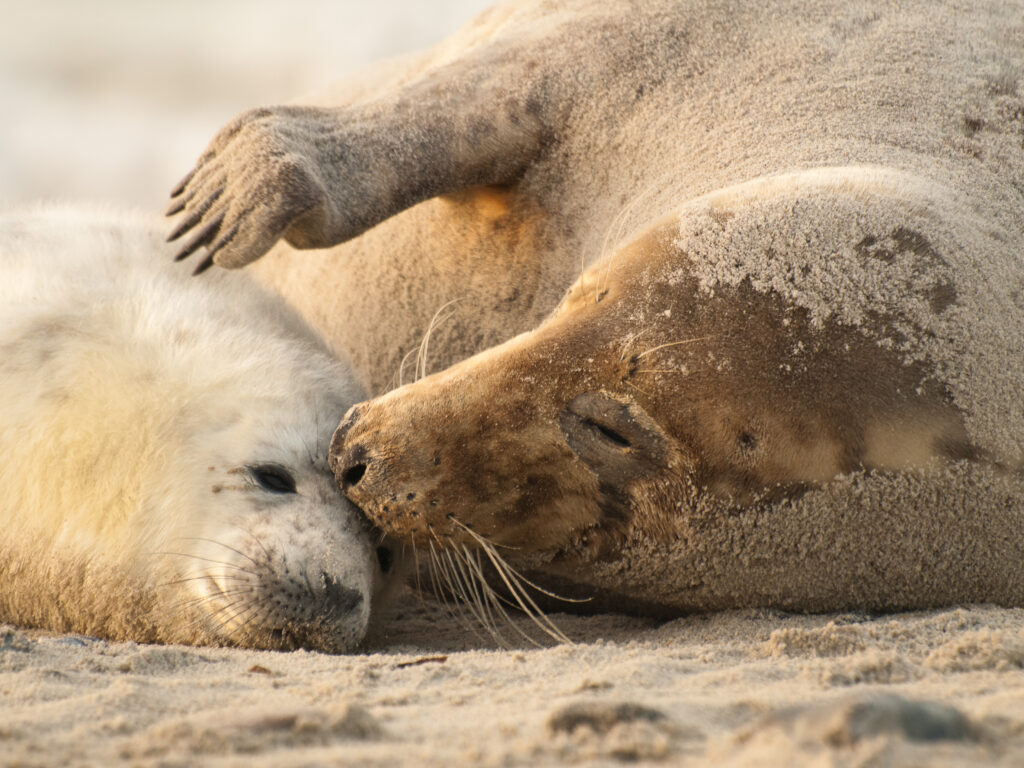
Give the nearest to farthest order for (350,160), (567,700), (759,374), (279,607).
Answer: (567,700), (759,374), (279,607), (350,160)

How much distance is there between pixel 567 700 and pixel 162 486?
147 centimetres

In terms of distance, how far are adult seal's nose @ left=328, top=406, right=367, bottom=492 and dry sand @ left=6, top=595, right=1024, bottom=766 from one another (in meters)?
0.43

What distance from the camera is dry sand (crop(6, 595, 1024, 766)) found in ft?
5.04

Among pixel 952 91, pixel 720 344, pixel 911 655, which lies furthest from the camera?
pixel 952 91

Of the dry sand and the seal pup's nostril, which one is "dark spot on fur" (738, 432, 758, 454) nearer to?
the dry sand

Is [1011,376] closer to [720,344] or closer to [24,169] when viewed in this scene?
[720,344]

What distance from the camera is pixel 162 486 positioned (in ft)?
9.64

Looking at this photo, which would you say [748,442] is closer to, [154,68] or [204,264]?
[204,264]

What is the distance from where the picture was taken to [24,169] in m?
7.90

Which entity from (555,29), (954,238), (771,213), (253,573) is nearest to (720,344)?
(771,213)

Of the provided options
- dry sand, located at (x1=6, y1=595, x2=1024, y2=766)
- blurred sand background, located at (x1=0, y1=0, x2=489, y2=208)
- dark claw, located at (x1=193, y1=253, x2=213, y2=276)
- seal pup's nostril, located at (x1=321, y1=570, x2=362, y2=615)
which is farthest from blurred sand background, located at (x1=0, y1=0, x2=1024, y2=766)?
blurred sand background, located at (x1=0, y1=0, x2=489, y2=208)

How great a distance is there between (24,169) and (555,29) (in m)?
5.02

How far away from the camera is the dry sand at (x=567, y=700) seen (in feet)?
5.04

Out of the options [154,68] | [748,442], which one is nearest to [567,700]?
[748,442]
